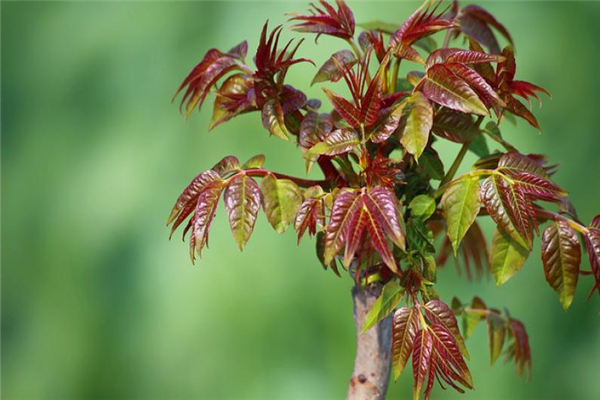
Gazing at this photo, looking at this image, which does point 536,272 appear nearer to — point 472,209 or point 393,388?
point 393,388

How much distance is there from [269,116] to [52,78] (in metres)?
Result: 1.01

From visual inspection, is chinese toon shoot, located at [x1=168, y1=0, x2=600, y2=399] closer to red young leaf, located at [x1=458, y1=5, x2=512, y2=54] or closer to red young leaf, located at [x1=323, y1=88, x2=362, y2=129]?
red young leaf, located at [x1=323, y1=88, x2=362, y2=129]

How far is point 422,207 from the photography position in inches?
31.9

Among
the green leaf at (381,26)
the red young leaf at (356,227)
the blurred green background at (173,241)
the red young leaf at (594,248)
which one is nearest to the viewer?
the red young leaf at (356,227)

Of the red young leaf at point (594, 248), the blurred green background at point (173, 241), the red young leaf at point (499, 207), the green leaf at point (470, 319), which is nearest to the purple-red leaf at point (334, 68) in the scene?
the red young leaf at point (499, 207)

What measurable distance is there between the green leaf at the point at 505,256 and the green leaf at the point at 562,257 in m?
0.03

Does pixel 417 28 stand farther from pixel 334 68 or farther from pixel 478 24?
pixel 478 24

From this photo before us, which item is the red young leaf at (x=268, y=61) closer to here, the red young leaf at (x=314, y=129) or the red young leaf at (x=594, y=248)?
the red young leaf at (x=314, y=129)

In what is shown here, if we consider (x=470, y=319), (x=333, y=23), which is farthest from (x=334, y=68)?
(x=470, y=319)

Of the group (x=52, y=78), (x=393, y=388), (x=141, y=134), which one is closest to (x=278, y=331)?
(x=393, y=388)

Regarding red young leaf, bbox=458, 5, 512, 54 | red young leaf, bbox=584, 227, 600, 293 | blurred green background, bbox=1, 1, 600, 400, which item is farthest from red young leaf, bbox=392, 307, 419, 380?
blurred green background, bbox=1, 1, 600, 400

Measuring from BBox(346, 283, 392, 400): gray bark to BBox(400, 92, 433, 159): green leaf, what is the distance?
0.71 feet

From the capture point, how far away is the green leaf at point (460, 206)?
29.6 inches

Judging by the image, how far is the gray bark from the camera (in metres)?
0.88
